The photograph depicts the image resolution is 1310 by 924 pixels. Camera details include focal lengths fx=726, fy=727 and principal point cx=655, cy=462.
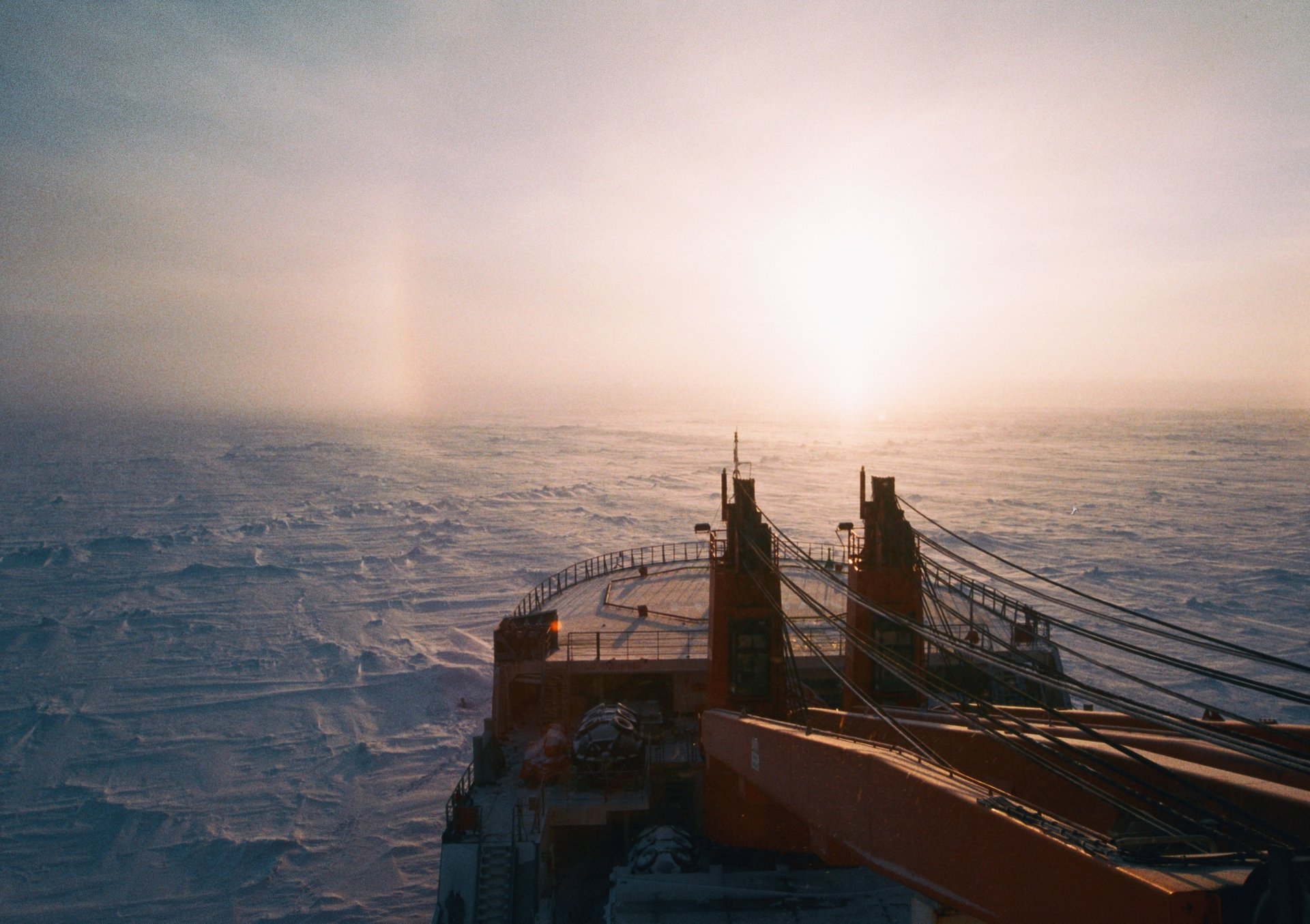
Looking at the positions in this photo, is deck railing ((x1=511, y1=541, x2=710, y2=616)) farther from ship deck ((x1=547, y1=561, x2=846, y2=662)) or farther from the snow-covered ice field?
the snow-covered ice field

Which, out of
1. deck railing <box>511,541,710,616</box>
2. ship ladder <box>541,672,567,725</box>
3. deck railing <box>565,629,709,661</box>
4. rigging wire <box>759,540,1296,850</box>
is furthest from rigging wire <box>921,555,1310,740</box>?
deck railing <box>511,541,710,616</box>

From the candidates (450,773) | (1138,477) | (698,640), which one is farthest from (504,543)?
(1138,477)

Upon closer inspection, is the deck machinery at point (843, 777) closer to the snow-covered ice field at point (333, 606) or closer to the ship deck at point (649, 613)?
the ship deck at point (649, 613)

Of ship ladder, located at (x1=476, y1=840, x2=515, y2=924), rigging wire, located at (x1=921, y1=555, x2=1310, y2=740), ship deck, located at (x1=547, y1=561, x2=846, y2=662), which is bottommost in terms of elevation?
ship ladder, located at (x1=476, y1=840, x2=515, y2=924)

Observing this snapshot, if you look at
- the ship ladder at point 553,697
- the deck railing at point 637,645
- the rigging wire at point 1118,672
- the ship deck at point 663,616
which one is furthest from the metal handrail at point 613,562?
the rigging wire at point 1118,672

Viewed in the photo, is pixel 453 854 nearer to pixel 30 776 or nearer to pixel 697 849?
pixel 697 849

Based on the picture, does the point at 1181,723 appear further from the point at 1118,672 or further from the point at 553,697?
the point at 553,697
